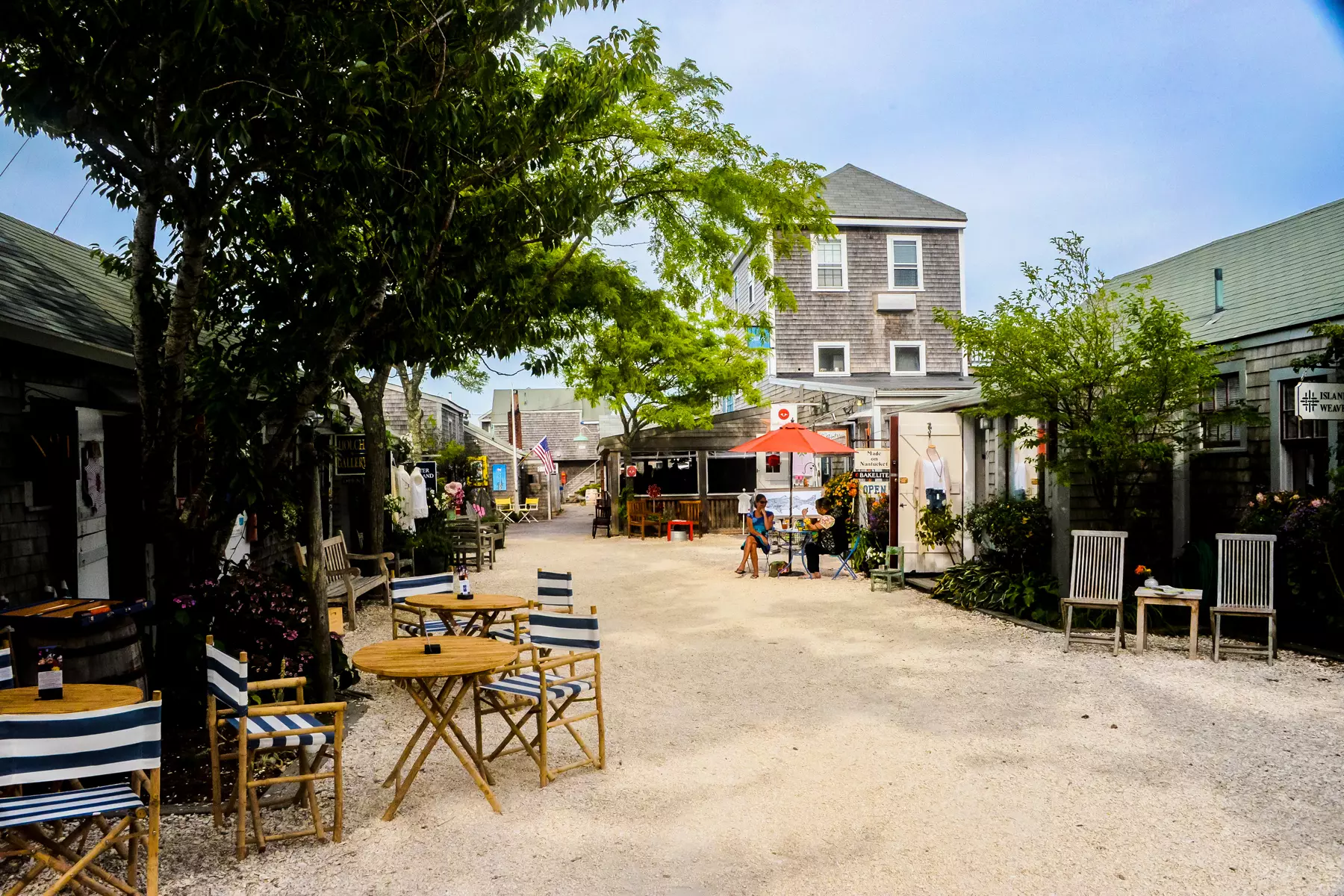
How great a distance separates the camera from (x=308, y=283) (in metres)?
6.71

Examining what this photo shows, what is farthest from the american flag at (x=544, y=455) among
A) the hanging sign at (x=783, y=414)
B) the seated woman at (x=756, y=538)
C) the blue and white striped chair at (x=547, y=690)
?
the blue and white striped chair at (x=547, y=690)

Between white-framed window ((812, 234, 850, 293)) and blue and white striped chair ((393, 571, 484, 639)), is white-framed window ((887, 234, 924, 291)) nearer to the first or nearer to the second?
white-framed window ((812, 234, 850, 293))

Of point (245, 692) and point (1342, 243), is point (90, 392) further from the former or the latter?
point (1342, 243)

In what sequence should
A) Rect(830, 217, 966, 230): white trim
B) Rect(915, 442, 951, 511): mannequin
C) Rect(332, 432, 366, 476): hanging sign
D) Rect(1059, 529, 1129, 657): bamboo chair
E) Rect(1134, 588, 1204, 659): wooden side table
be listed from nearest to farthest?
Rect(1134, 588, 1204, 659): wooden side table < Rect(1059, 529, 1129, 657): bamboo chair < Rect(332, 432, 366, 476): hanging sign < Rect(915, 442, 951, 511): mannequin < Rect(830, 217, 966, 230): white trim

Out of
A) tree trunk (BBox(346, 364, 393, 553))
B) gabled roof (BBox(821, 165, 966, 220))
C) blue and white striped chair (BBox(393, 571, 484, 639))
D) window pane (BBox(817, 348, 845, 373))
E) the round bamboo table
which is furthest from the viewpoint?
window pane (BBox(817, 348, 845, 373))

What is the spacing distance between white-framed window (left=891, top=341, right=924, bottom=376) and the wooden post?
1076 cm

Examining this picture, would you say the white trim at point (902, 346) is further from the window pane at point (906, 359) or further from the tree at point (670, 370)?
the tree at point (670, 370)

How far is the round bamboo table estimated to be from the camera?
13.0ft

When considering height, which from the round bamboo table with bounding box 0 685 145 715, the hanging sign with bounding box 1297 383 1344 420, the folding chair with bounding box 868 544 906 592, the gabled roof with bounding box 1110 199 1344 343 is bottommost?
the folding chair with bounding box 868 544 906 592

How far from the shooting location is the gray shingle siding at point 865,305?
24.3m

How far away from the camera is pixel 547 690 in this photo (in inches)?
216

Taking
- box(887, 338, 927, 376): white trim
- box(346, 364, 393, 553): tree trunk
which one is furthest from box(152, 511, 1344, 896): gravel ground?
box(887, 338, 927, 376): white trim

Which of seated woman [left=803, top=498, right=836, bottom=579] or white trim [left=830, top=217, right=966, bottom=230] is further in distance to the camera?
white trim [left=830, top=217, right=966, bottom=230]

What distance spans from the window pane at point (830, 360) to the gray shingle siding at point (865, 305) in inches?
9.6
